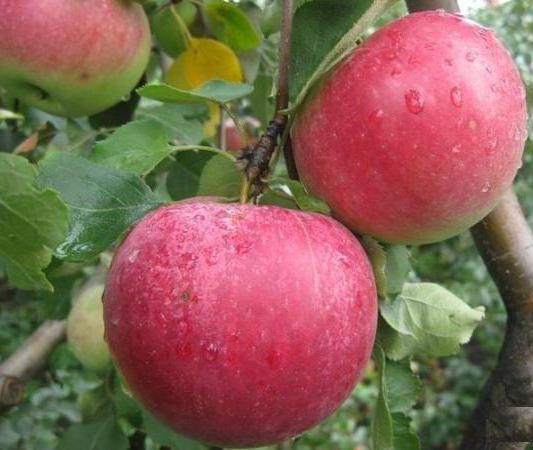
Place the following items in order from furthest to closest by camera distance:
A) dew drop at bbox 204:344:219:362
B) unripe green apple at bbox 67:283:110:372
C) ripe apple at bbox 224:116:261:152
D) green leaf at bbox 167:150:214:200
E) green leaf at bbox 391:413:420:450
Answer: ripe apple at bbox 224:116:261:152
unripe green apple at bbox 67:283:110:372
green leaf at bbox 167:150:214:200
green leaf at bbox 391:413:420:450
dew drop at bbox 204:344:219:362

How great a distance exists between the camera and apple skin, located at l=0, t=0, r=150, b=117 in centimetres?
86

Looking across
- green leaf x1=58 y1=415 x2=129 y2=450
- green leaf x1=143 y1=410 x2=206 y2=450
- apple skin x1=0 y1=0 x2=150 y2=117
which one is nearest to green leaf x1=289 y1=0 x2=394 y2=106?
apple skin x1=0 y1=0 x2=150 y2=117

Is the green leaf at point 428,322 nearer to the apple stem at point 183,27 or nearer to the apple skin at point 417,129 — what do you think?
the apple skin at point 417,129

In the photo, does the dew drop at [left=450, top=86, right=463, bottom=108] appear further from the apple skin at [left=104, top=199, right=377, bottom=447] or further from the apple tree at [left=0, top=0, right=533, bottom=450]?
the apple skin at [left=104, top=199, right=377, bottom=447]

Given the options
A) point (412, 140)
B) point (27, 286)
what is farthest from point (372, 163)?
point (27, 286)

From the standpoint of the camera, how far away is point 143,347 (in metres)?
0.56

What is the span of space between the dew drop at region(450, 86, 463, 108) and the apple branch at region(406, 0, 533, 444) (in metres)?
0.29

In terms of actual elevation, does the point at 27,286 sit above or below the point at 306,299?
below

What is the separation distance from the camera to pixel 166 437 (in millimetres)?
1017

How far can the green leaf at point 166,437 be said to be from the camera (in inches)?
39.8

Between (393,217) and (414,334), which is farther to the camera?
(414,334)

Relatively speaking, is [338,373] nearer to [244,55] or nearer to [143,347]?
[143,347]

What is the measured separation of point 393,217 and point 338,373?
0.13 m

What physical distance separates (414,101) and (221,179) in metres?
0.21
